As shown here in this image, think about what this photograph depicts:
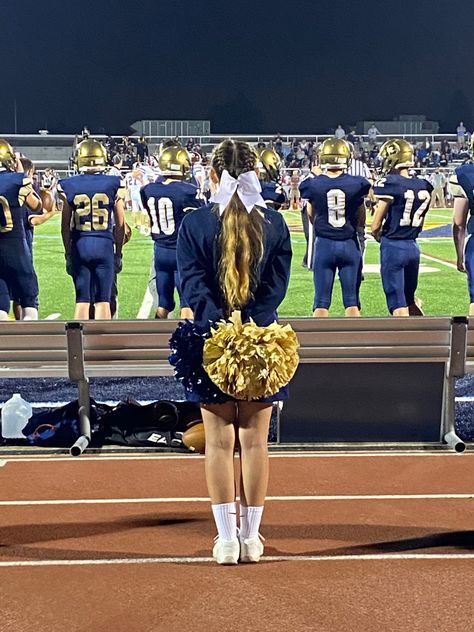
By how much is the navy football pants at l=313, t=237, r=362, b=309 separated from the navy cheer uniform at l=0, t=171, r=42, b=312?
2.84 metres

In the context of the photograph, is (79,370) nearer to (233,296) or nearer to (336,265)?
(233,296)

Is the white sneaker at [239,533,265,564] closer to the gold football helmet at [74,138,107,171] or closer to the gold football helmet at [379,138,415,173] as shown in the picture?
the gold football helmet at [74,138,107,171]

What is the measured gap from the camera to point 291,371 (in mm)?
3531

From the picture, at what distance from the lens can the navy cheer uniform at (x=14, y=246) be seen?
26.0ft

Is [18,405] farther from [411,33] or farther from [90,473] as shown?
[411,33]

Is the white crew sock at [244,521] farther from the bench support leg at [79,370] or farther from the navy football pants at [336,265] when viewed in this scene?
the navy football pants at [336,265]

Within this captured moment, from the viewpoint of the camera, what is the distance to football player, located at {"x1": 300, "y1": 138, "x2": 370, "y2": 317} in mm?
8016

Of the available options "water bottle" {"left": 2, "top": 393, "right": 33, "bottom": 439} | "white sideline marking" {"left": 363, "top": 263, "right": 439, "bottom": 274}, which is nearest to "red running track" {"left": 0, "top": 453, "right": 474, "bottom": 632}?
"water bottle" {"left": 2, "top": 393, "right": 33, "bottom": 439}

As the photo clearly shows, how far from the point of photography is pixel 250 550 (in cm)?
361

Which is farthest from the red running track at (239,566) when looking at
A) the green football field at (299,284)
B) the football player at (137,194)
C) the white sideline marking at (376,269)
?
the football player at (137,194)

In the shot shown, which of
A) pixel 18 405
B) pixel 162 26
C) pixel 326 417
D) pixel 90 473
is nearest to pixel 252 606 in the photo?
pixel 90 473

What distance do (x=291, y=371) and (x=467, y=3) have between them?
184 ft

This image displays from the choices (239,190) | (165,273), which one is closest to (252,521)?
(239,190)

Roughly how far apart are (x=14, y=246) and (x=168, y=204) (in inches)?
61.3
